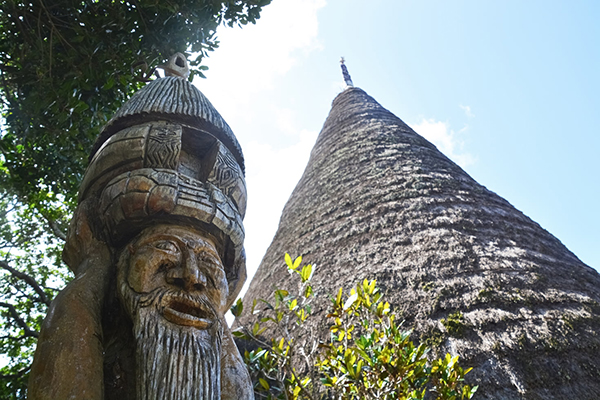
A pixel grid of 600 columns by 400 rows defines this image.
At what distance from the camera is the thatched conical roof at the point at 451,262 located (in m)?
2.06

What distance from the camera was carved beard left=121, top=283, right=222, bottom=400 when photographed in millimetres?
1366

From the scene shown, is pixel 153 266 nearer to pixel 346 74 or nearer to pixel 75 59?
pixel 75 59

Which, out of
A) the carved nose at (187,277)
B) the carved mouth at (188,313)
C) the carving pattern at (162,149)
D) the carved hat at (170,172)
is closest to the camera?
the carved mouth at (188,313)

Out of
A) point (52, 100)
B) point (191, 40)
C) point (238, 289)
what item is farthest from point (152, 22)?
point (238, 289)

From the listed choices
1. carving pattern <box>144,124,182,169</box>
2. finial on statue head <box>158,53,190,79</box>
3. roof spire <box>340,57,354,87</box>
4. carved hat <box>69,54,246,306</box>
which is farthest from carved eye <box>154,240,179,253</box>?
roof spire <box>340,57,354,87</box>

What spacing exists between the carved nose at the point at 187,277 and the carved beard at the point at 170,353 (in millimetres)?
43

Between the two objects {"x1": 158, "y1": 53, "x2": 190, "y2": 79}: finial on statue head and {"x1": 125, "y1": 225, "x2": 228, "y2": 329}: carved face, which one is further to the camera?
{"x1": 158, "y1": 53, "x2": 190, "y2": 79}: finial on statue head

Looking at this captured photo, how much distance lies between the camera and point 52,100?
3436 mm

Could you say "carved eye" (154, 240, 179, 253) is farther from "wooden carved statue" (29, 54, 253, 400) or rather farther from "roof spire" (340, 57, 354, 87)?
"roof spire" (340, 57, 354, 87)

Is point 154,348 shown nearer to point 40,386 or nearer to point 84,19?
point 40,386

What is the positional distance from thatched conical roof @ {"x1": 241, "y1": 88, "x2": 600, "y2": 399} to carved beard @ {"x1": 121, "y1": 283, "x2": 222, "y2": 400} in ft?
2.58

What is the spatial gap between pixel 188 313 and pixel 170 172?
0.63 metres

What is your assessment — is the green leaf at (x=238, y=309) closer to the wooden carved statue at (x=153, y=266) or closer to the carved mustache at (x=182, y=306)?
the wooden carved statue at (x=153, y=266)

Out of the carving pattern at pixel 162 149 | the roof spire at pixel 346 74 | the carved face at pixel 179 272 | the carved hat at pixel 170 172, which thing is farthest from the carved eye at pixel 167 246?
the roof spire at pixel 346 74
